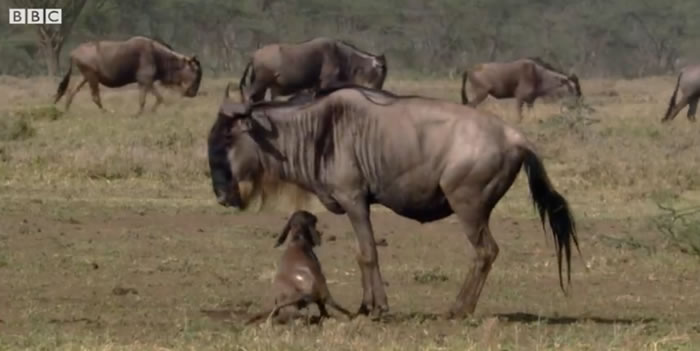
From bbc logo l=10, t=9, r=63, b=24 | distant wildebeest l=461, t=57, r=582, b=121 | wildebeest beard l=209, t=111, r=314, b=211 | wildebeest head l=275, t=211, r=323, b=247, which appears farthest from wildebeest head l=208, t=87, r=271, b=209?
bbc logo l=10, t=9, r=63, b=24

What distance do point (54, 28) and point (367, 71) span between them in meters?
22.1

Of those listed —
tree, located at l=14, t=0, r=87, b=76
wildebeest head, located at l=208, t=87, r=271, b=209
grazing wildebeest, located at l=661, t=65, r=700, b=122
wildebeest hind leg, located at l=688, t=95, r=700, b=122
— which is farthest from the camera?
tree, located at l=14, t=0, r=87, b=76

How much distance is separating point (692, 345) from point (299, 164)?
2.78 metres

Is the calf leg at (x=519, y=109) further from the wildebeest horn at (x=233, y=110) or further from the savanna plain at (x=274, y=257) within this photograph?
the wildebeest horn at (x=233, y=110)

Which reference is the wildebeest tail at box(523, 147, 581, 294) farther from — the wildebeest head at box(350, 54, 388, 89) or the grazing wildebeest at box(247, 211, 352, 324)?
the wildebeest head at box(350, 54, 388, 89)

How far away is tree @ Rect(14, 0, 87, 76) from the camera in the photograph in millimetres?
45594

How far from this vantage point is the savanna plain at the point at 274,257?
7.94 m

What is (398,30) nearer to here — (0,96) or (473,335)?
(0,96)

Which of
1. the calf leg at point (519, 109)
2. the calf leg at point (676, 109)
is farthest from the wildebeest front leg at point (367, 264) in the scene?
the calf leg at point (676, 109)

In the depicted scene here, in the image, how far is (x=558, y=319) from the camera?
9.09 m

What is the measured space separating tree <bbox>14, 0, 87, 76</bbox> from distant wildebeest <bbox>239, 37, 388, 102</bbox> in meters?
19.7

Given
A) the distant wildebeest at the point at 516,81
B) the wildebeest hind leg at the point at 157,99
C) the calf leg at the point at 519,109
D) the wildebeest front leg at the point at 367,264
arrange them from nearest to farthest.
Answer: the wildebeest front leg at the point at 367,264 < the wildebeest hind leg at the point at 157,99 < the calf leg at the point at 519,109 < the distant wildebeest at the point at 516,81

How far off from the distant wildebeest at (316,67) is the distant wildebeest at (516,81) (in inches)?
155

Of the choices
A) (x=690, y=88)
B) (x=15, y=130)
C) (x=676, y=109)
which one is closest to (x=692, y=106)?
(x=690, y=88)
